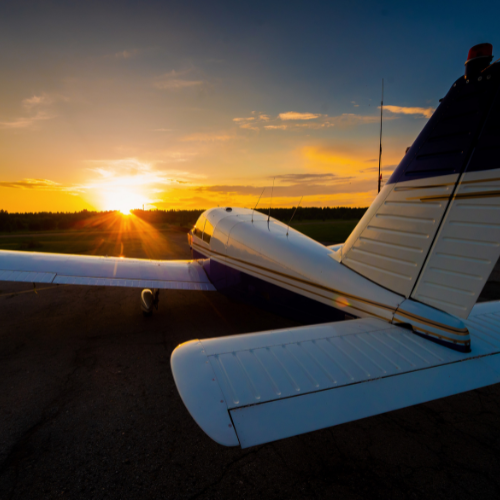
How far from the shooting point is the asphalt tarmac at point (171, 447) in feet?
8.68

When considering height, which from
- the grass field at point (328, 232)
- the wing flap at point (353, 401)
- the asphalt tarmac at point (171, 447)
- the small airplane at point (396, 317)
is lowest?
the asphalt tarmac at point (171, 447)

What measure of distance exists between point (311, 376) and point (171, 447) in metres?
2.17

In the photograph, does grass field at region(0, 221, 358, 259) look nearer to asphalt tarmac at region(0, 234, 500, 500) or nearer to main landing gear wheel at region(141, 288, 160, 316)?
main landing gear wheel at region(141, 288, 160, 316)

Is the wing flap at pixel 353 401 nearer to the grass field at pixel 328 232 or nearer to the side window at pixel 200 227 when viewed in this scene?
the side window at pixel 200 227

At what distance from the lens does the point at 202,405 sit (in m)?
1.67

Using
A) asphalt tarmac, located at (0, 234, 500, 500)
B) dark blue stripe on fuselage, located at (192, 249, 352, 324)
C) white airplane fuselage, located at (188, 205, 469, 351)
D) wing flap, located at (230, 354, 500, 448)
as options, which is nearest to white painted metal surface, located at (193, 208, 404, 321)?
white airplane fuselage, located at (188, 205, 469, 351)

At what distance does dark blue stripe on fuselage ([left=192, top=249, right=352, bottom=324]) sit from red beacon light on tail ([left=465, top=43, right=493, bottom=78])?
2885mm

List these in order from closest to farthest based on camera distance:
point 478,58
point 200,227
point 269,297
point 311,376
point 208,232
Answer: point 311,376 < point 478,58 < point 269,297 < point 208,232 < point 200,227

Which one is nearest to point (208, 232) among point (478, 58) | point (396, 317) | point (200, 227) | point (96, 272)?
point (200, 227)

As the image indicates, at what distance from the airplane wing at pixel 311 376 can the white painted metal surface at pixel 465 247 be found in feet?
1.58

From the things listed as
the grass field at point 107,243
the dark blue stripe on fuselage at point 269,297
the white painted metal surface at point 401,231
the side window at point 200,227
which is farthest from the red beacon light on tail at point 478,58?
the grass field at point 107,243

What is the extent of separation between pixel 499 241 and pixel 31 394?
6024 mm

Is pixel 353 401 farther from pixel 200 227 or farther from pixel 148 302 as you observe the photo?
pixel 200 227

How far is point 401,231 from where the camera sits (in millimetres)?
3078
